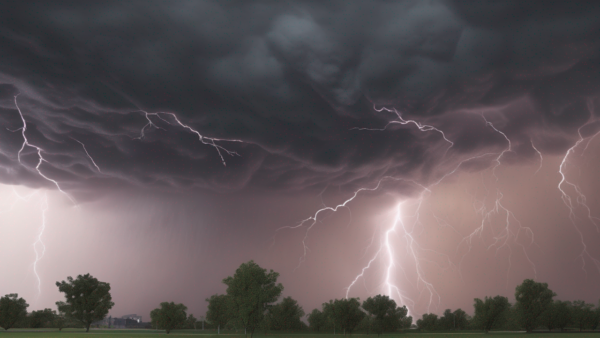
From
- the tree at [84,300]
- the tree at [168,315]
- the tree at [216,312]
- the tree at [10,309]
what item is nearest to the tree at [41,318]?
the tree at [10,309]

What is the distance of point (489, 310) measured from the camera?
245 ft

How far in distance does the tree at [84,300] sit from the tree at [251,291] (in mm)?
38870

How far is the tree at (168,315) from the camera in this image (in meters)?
72.1

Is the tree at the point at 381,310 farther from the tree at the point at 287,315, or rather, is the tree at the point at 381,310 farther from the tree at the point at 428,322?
the tree at the point at 428,322

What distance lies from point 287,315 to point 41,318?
58069mm

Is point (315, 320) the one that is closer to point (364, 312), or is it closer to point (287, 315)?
point (287, 315)

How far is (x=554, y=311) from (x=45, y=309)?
365ft

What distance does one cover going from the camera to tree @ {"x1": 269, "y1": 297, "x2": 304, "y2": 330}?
87375 mm

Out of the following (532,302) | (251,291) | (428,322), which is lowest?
(428,322)

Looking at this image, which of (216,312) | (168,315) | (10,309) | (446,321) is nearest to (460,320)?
(446,321)

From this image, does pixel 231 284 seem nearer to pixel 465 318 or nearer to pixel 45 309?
pixel 45 309

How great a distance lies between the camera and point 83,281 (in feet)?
233

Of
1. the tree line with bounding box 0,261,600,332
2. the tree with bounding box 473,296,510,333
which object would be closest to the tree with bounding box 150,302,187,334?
the tree line with bounding box 0,261,600,332

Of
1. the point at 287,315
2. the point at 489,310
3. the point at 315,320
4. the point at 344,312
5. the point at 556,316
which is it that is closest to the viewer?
the point at 344,312
